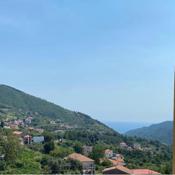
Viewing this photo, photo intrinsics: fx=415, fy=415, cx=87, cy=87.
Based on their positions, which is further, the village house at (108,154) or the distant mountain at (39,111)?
the distant mountain at (39,111)

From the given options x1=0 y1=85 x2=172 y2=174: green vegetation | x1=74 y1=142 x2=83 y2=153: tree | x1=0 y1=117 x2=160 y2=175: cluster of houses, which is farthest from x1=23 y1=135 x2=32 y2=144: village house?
x1=74 y1=142 x2=83 y2=153: tree

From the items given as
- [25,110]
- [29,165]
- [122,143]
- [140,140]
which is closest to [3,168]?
[29,165]

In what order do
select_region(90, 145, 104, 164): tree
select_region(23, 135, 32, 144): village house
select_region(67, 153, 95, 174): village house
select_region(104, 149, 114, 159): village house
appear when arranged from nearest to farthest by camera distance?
select_region(67, 153, 95, 174): village house
select_region(90, 145, 104, 164): tree
select_region(104, 149, 114, 159): village house
select_region(23, 135, 32, 144): village house

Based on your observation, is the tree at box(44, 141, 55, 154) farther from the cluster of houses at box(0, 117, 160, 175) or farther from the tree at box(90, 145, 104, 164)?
the tree at box(90, 145, 104, 164)

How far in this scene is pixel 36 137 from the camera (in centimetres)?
3625

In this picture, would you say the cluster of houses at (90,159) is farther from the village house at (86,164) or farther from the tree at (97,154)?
the tree at (97,154)

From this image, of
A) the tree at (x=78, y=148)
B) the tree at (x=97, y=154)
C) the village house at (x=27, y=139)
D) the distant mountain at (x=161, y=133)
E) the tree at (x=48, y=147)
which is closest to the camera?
the tree at (x=48, y=147)

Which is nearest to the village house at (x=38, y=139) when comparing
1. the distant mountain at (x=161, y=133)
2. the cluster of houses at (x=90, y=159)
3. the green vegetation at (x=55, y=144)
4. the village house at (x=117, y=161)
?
the cluster of houses at (x=90, y=159)

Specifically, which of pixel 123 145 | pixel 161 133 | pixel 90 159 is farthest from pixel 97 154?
pixel 161 133

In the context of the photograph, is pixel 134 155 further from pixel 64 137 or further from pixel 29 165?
pixel 29 165

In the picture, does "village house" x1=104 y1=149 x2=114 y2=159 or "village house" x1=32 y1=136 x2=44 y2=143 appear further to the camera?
"village house" x1=32 y1=136 x2=44 y2=143

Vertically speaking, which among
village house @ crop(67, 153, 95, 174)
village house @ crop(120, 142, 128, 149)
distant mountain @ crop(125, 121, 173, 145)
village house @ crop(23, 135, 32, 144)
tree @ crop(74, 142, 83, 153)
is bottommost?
village house @ crop(67, 153, 95, 174)

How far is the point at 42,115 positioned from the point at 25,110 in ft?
9.12

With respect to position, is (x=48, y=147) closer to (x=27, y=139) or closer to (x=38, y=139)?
(x=38, y=139)
